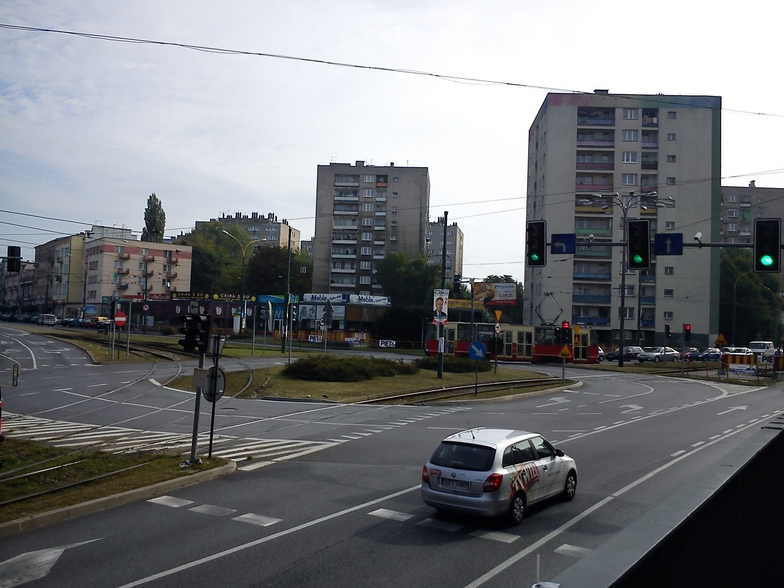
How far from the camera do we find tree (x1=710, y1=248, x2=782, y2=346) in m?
91.1

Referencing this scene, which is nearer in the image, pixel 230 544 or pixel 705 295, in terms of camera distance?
pixel 230 544

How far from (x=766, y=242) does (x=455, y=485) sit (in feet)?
34.4

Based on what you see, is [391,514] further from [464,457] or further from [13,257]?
[13,257]

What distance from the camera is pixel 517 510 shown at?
35.7 feet

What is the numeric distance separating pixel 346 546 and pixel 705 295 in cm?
7796

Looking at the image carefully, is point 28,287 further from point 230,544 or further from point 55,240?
point 230,544

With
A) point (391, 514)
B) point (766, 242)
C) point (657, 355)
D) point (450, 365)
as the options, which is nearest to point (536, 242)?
point (766, 242)

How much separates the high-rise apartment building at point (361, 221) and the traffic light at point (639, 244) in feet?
292

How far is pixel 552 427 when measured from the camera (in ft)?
73.4

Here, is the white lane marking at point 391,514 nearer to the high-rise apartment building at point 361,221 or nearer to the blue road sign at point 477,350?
the blue road sign at point 477,350

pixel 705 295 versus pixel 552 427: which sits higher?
pixel 705 295

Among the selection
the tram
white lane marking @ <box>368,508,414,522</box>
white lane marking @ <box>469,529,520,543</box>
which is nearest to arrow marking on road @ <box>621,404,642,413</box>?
white lane marking @ <box>368,508,414,522</box>

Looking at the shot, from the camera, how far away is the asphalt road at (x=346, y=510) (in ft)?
27.6

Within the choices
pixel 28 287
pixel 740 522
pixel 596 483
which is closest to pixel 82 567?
pixel 740 522
